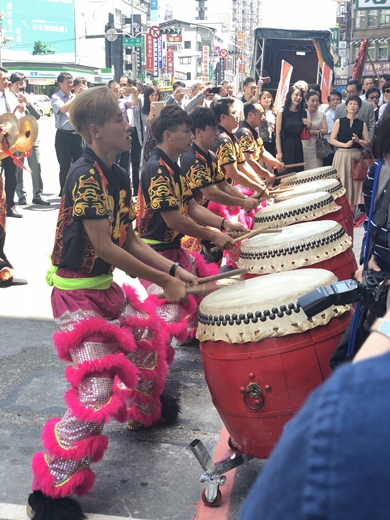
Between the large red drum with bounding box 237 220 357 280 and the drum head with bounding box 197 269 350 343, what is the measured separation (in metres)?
0.67

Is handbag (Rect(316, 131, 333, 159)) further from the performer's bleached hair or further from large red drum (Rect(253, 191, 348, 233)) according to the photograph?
the performer's bleached hair

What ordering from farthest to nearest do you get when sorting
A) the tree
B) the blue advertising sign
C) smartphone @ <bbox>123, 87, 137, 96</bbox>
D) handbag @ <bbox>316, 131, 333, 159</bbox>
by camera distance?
the tree, the blue advertising sign, smartphone @ <bbox>123, 87, 137, 96</bbox>, handbag @ <bbox>316, 131, 333, 159</bbox>

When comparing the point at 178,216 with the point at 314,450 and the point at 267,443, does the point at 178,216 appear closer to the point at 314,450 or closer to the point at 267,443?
the point at 267,443

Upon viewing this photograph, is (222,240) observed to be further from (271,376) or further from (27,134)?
(27,134)

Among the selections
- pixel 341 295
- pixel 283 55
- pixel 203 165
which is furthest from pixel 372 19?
pixel 341 295

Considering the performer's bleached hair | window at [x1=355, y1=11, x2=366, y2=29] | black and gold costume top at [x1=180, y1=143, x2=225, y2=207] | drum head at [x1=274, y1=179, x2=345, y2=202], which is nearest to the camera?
the performer's bleached hair

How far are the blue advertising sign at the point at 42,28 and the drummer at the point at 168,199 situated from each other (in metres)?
66.3

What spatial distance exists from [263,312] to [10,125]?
15.5ft

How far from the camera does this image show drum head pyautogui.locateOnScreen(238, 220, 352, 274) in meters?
3.52

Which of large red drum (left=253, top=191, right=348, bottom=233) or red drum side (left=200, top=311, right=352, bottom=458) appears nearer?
red drum side (left=200, top=311, right=352, bottom=458)

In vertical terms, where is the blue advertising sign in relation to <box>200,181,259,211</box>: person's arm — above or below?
above

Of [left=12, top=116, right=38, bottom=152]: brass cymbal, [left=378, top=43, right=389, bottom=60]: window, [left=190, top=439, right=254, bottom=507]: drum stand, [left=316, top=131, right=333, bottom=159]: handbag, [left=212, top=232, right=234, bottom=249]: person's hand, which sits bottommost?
[left=190, top=439, right=254, bottom=507]: drum stand

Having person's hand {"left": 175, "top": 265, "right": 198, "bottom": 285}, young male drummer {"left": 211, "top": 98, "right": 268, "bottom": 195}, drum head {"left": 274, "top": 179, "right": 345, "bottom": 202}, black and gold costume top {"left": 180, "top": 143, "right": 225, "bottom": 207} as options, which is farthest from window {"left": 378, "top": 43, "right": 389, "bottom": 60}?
person's hand {"left": 175, "top": 265, "right": 198, "bottom": 285}

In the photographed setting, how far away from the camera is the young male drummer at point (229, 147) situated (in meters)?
6.07
